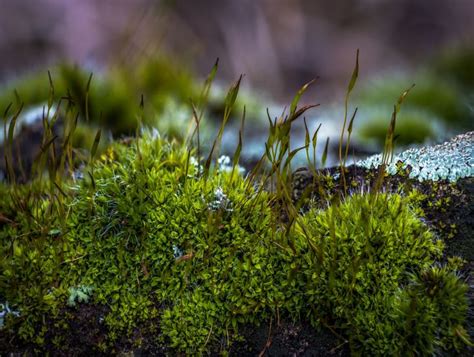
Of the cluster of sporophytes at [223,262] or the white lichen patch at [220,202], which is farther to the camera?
the white lichen patch at [220,202]

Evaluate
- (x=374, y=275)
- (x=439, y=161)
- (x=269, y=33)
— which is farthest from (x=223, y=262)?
(x=269, y=33)

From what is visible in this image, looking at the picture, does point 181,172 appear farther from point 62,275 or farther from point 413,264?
point 413,264

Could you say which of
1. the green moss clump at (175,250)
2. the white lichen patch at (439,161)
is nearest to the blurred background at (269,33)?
the white lichen patch at (439,161)

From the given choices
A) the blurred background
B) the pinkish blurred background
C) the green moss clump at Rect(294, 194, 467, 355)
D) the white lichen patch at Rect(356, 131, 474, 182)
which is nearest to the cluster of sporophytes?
the green moss clump at Rect(294, 194, 467, 355)

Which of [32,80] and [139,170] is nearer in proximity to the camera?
[139,170]

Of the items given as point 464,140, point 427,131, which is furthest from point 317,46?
point 464,140

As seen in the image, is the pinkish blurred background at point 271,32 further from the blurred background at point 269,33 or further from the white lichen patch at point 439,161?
the white lichen patch at point 439,161
